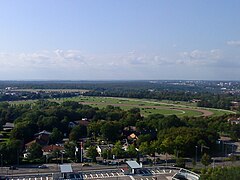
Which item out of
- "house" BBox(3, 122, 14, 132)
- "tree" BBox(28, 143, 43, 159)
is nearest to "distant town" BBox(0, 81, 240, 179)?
"tree" BBox(28, 143, 43, 159)

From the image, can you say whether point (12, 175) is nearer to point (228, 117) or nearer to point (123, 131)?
point (123, 131)

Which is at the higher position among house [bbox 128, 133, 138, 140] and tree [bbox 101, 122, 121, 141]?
tree [bbox 101, 122, 121, 141]

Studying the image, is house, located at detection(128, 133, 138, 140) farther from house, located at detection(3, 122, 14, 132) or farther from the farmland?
the farmland

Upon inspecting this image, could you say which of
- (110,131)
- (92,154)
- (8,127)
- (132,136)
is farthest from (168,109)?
(92,154)

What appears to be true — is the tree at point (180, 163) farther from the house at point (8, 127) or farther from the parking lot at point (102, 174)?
the house at point (8, 127)

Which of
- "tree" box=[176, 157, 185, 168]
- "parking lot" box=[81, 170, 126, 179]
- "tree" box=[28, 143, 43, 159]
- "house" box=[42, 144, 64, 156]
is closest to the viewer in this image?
"parking lot" box=[81, 170, 126, 179]

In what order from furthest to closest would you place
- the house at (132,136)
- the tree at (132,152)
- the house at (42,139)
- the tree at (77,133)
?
1. the house at (132,136)
2. the tree at (77,133)
3. the house at (42,139)
4. the tree at (132,152)

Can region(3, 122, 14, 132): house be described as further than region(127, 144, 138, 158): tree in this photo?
Yes

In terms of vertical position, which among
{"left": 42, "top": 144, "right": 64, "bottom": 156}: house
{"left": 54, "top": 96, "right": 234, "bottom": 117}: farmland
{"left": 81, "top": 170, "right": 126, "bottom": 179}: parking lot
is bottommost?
{"left": 81, "top": 170, "right": 126, "bottom": 179}: parking lot

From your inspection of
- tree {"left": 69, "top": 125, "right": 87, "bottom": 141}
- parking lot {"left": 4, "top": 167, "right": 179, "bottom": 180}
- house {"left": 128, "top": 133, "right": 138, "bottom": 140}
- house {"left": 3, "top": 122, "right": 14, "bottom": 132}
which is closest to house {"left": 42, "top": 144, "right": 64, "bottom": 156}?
tree {"left": 69, "top": 125, "right": 87, "bottom": 141}

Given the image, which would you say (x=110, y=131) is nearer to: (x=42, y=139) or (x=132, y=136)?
(x=132, y=136)

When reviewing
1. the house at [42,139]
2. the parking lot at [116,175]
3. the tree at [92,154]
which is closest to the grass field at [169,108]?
the house at [42,139]

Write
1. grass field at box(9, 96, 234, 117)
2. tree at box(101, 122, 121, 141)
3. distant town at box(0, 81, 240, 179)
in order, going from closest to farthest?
1. distant town at box(0, 81, 240, 179)
2. tree at box(101, 122, 121, 141)
3. grass field at box(9, 96, 234, 117)
